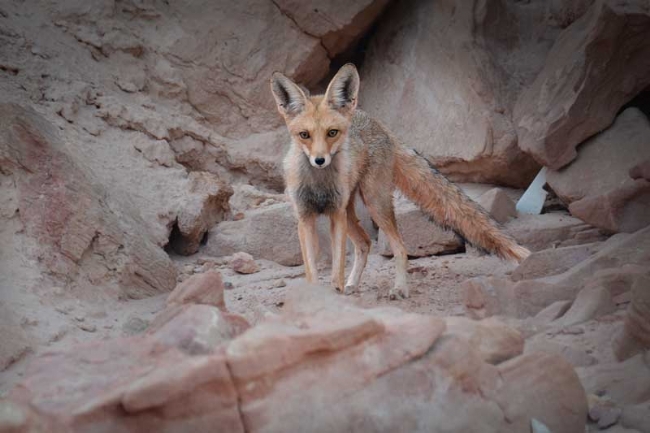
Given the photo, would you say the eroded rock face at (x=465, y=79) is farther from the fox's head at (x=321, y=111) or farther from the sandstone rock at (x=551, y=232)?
the fox's head at (x=321, y=111)

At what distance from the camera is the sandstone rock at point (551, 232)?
6441 millimetres

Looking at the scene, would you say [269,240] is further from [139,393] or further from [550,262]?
[139,393]

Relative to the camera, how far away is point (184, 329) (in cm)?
271

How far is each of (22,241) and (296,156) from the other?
7.59ft

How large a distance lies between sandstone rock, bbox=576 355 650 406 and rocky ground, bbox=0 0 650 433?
0.01m

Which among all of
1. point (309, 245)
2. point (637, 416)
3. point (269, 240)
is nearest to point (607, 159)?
point (309, 245)

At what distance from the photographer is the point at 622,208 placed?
5.71 metres

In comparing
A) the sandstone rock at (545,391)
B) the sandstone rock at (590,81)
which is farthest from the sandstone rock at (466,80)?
the sandstone rock at (545,391)

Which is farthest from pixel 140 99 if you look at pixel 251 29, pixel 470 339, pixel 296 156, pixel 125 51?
pixel 470 339

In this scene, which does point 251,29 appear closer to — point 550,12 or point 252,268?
point 252,268

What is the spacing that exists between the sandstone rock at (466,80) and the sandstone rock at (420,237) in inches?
39.5

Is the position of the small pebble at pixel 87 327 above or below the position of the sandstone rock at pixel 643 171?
below

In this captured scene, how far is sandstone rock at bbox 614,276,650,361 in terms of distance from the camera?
328 cm

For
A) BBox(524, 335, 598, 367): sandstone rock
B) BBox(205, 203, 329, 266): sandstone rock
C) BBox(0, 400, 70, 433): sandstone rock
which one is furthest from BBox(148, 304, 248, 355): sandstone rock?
BBox(205, 203, 329, 266): sandstone rock
